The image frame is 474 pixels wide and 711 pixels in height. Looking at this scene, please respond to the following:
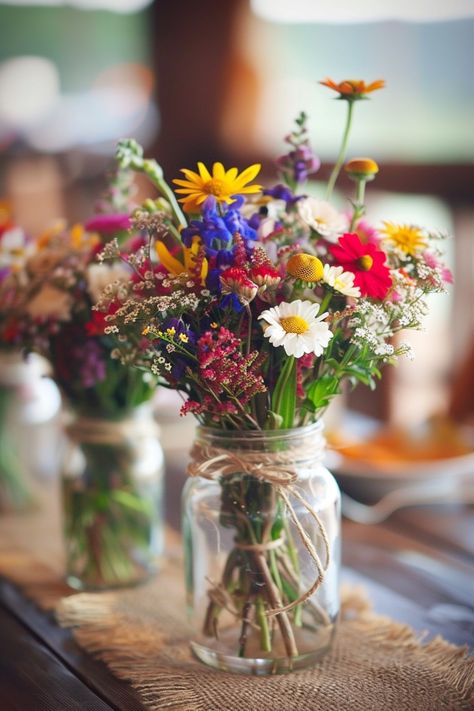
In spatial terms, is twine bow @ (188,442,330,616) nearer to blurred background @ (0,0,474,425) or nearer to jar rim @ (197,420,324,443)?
jar rim @ (197,420,324,443)

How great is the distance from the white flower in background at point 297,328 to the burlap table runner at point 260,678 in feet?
1.08

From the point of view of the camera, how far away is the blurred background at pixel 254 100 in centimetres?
319

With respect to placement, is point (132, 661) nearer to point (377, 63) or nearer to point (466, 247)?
point (466, 247)

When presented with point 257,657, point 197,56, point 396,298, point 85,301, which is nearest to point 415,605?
point 257,657

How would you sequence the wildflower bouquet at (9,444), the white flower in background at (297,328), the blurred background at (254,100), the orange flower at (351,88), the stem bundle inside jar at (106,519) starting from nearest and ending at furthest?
the white flower in background at (297,328) < the orange flower at (351,88) < the stem bundle inside jar at (106,519) < the wildflower bouquet at (9,444) < the blurred background at (254,100)

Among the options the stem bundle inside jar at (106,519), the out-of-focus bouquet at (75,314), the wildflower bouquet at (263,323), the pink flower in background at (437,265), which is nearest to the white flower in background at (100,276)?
the out-of-focus bouquet at (75,314)

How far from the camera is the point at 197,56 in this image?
4293 millimetres

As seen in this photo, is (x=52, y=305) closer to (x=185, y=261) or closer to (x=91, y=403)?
(x=91, y=403)

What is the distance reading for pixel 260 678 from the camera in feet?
2.81

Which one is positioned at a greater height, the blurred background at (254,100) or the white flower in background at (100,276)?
the white flower in background at (100,276)

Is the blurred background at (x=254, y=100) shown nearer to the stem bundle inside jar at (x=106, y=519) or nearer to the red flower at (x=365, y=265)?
the stem bundle inside jar at (x=106, y=519)

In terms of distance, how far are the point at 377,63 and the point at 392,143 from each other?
311 mm

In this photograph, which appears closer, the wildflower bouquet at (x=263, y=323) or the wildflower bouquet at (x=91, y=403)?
the wildflower bouquet at (x=263, y=323)

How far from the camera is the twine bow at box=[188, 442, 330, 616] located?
83 centimetres
